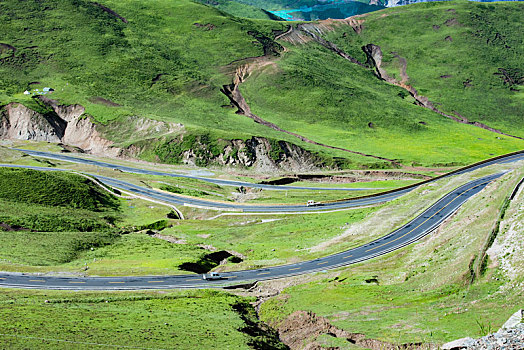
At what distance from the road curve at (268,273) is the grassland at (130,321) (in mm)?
3026

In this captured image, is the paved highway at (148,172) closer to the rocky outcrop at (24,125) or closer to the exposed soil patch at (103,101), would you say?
the rocky outcrop at (24,125)

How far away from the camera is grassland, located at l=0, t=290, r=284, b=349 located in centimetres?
3653

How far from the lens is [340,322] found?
43.6m

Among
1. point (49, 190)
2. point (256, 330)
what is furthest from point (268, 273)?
point (49, 190)

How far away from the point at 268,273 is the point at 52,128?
379 feet

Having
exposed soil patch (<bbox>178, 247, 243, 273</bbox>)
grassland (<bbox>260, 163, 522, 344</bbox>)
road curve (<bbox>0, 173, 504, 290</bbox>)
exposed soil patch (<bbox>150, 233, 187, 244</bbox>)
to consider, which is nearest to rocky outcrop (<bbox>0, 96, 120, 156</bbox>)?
exposed soil patch (<bbox>150, 233, 187, 244</bbox>)

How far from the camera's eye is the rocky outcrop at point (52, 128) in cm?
15125

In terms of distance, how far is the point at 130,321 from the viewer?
141ft

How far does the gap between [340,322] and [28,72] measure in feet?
546

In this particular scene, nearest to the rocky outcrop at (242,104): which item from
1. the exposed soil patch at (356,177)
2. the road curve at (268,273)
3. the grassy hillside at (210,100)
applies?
the grassy hillside at (210,100)

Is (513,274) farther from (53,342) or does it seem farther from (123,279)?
(123,279)

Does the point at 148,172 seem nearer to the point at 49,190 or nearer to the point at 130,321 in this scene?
the point at 49,190

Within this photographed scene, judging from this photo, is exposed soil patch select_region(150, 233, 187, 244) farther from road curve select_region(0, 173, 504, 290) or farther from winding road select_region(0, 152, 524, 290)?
road curve select_region(0, 173, 504, 290)

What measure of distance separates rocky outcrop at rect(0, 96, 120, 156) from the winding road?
95.3 metres
